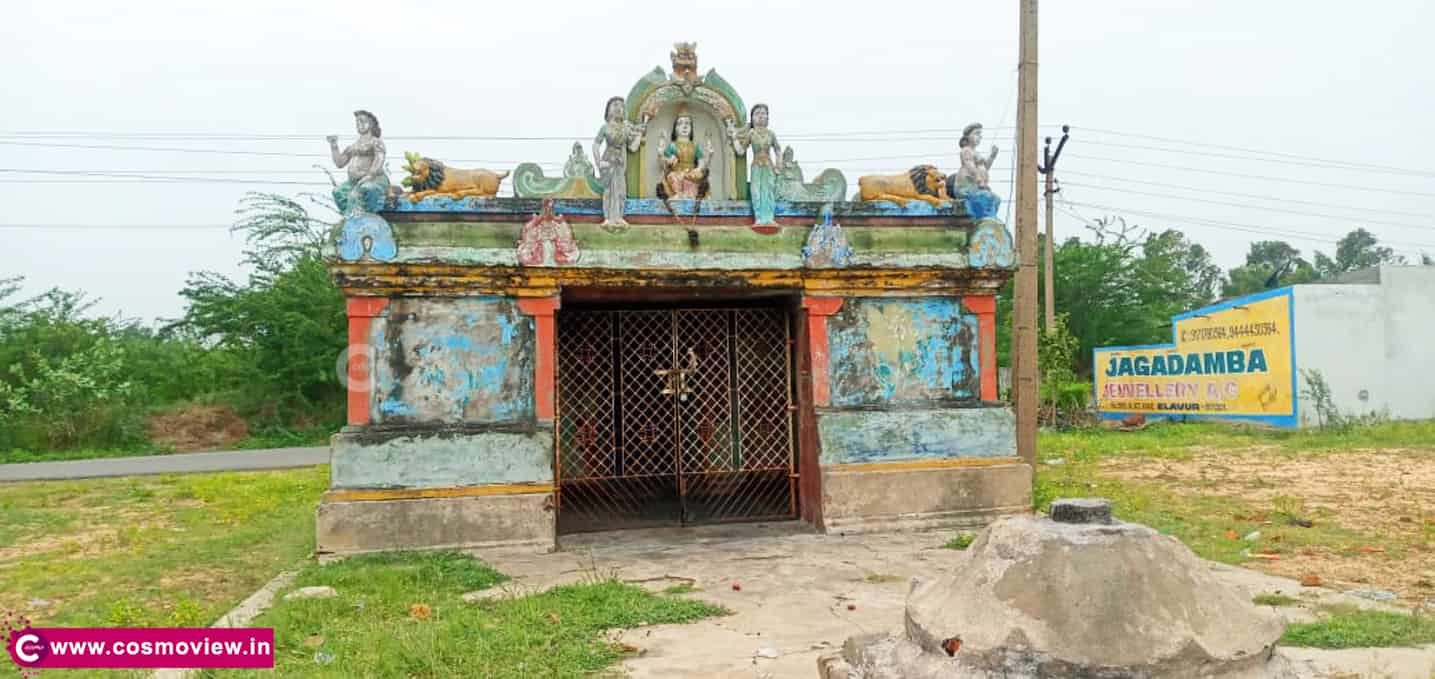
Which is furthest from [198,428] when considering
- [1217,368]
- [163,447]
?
[1217,368]

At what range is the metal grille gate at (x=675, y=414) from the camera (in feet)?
30.9

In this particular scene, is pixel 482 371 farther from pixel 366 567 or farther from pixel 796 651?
pixel 796 651

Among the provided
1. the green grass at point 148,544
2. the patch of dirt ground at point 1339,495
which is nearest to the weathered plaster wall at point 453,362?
the green grass at point 148,544

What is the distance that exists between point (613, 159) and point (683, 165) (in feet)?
2.30

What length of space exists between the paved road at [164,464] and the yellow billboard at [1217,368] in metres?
16.9

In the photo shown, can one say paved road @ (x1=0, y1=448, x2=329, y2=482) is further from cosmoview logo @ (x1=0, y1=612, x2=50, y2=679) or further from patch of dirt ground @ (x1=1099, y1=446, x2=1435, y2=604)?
patch of dirt ground @ (x1=1099, y1=446, x2=1435, y2=604)

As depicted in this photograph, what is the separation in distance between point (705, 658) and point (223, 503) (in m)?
9.36

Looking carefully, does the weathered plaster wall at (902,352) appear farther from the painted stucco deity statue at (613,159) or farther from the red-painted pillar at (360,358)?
the red-painted pillar at (360,358)

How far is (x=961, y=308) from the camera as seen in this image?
882cm

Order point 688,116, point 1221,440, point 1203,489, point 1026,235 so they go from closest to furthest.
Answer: point 688,116 → point 1026,235 → point 1203,489 → point 1221,440

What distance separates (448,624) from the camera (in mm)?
5020

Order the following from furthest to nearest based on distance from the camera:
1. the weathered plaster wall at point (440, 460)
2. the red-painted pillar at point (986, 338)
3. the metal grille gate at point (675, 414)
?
the metal grille gate at point (675, 414)
the red-painted pillar at point (986, 338)
the weathered plaster wall at point (440, 460)

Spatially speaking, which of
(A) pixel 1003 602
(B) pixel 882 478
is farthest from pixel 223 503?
(A) pixel 1003 602

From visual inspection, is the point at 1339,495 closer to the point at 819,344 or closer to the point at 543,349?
the point at 819,344
